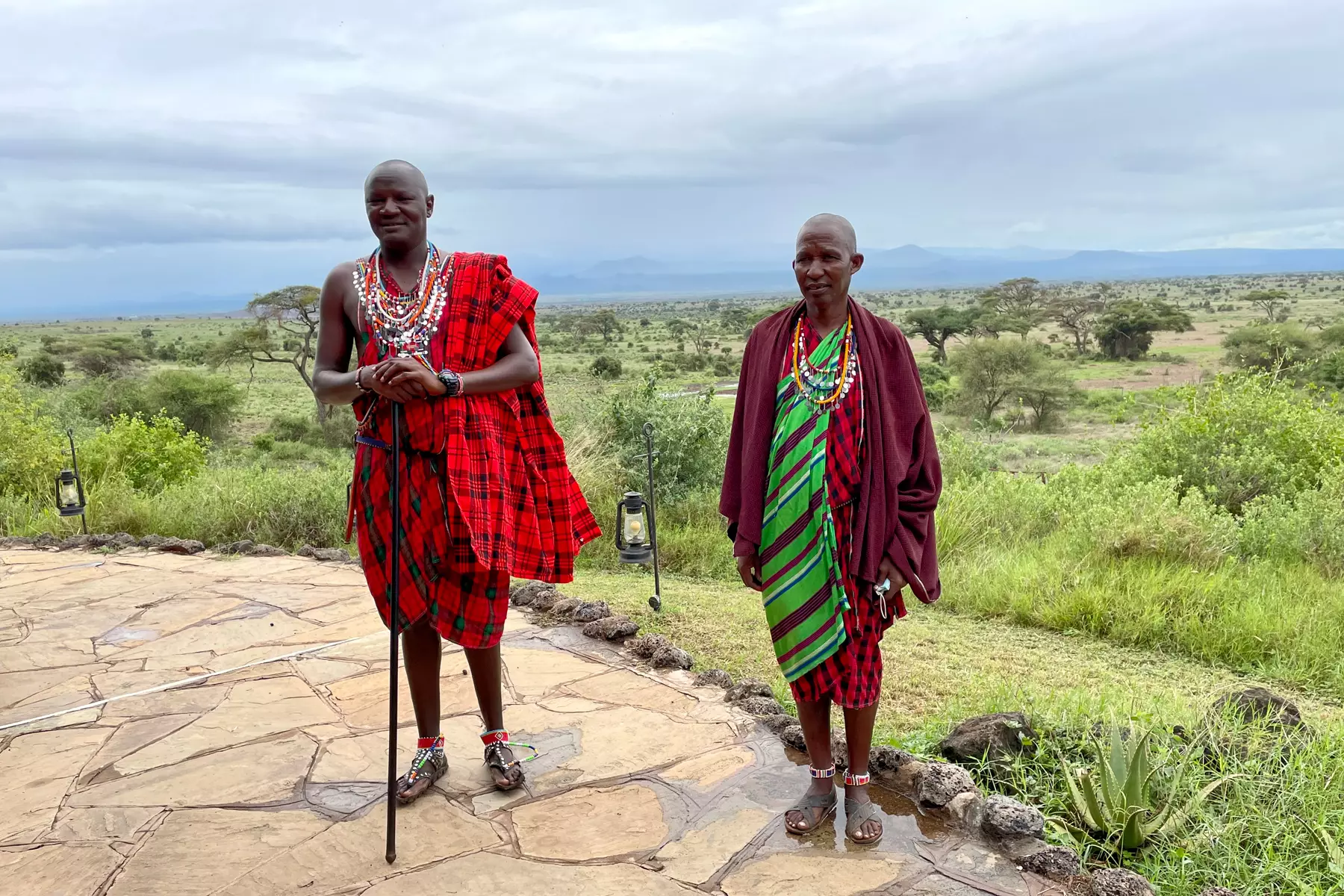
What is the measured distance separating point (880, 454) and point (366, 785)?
187 cm

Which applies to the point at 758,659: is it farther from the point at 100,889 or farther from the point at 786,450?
the point at 100,889

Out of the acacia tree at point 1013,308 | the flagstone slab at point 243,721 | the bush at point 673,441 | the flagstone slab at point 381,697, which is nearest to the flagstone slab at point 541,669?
the flagstone slab at point 381,697

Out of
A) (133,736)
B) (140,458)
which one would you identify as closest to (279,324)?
(140,458)

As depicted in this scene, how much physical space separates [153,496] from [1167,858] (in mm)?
7764

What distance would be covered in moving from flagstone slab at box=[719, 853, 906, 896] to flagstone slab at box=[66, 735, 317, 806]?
1418mm

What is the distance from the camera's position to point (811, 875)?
99.0 inches

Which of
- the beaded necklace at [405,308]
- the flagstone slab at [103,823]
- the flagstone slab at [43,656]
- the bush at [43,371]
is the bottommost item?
the flagstone slab at [43,656]

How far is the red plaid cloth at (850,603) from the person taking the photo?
2547 millimetres

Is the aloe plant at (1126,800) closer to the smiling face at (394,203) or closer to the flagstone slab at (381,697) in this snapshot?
the flagstone slab at (381,697)

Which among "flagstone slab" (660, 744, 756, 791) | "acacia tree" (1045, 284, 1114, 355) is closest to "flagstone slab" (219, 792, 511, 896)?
"flagstone slab" (660, 744, 756, 791)

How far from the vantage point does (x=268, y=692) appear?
12.8ft

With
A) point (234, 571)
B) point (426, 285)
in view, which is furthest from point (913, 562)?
point (234, 571)

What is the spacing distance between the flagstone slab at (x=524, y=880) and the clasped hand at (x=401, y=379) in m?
1.23

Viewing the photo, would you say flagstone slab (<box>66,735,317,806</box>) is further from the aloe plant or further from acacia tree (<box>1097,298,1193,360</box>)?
acacia tree (<box>1097,298,1193,360</box>)
